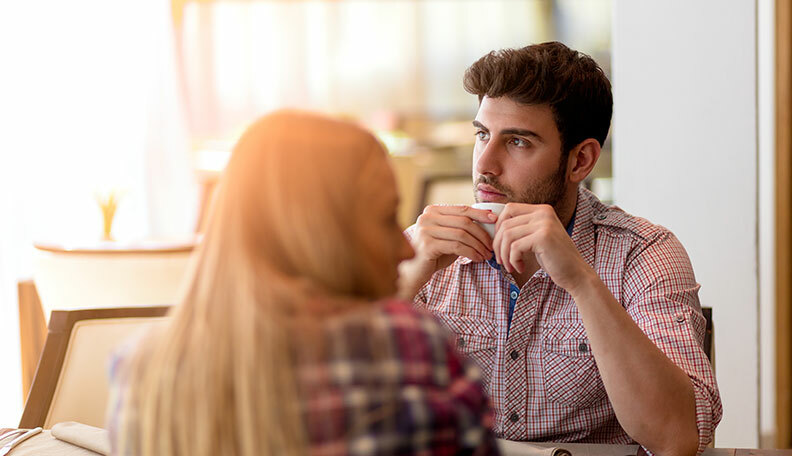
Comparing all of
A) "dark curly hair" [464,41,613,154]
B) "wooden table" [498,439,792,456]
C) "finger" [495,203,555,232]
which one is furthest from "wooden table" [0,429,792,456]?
"dark curly hair" [464,41,613,154]

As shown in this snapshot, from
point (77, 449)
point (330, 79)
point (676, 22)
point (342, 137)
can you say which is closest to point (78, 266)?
point (77, 449)

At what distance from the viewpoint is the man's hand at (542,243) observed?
1195 mm

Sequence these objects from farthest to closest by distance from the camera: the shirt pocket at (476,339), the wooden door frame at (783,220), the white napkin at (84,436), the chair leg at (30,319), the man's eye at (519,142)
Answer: the chair leg at (30,319), the wooden door frame at (783,220), the man's eye at (519,142), the shirt pocket at (476,339), the white napkin at (84,436)

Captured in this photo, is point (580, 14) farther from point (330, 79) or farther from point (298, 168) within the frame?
point (298, 168)

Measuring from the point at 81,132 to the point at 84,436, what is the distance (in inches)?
148

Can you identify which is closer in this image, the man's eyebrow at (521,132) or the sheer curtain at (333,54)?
the man's eyebrow at (521,132)

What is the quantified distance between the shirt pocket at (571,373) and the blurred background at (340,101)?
0.92 m

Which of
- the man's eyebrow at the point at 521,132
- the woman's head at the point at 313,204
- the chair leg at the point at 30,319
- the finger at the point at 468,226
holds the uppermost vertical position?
the woman's head at the point at 313,204

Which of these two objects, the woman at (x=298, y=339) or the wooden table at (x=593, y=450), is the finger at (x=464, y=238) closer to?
the wooden table at (x=593, y=450)

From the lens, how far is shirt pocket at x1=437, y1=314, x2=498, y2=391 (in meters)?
1.46

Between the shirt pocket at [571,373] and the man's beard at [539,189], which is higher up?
the man's beard at [539,189]

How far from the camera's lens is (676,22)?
2.16m

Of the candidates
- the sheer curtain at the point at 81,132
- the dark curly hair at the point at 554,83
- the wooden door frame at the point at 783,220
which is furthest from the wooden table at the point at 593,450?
the sheer curtain at the point at 81,132

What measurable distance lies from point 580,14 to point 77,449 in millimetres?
5665
